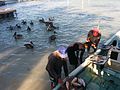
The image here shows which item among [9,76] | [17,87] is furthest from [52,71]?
[9,76]

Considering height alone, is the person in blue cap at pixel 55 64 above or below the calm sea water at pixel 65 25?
above

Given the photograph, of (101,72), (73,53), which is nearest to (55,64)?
(101,72)

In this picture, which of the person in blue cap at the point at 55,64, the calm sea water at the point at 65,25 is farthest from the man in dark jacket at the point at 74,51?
the calm sea water at the point at 65,25

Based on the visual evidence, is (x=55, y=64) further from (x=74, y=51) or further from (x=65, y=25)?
(x=65, y=25)

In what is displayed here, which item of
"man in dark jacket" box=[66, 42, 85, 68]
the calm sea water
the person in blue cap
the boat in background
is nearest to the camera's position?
the person in blue cap

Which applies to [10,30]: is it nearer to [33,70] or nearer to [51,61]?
[33,70]

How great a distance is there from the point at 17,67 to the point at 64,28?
33.1 feet

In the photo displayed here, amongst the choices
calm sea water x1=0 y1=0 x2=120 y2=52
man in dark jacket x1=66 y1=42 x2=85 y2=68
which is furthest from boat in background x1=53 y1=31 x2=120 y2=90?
calm sea water x1=0 y1=0 x2=120 y2=52

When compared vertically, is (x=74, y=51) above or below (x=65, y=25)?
above

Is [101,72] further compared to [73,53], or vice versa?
[73,53]

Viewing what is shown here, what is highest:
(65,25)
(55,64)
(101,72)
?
(55,64)

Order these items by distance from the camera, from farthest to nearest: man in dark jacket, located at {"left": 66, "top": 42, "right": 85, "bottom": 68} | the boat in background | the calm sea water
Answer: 1. the calm sea water
2. man in dark jacket, located at {"left": 66, "top": 42, "right": 85, "bottom": 68}
3. the boat in background

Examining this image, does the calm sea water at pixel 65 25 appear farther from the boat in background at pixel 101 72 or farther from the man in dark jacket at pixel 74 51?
the boat in background at pixel 101 72

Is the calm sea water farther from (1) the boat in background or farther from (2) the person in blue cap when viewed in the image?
(2) the person in blue cap
